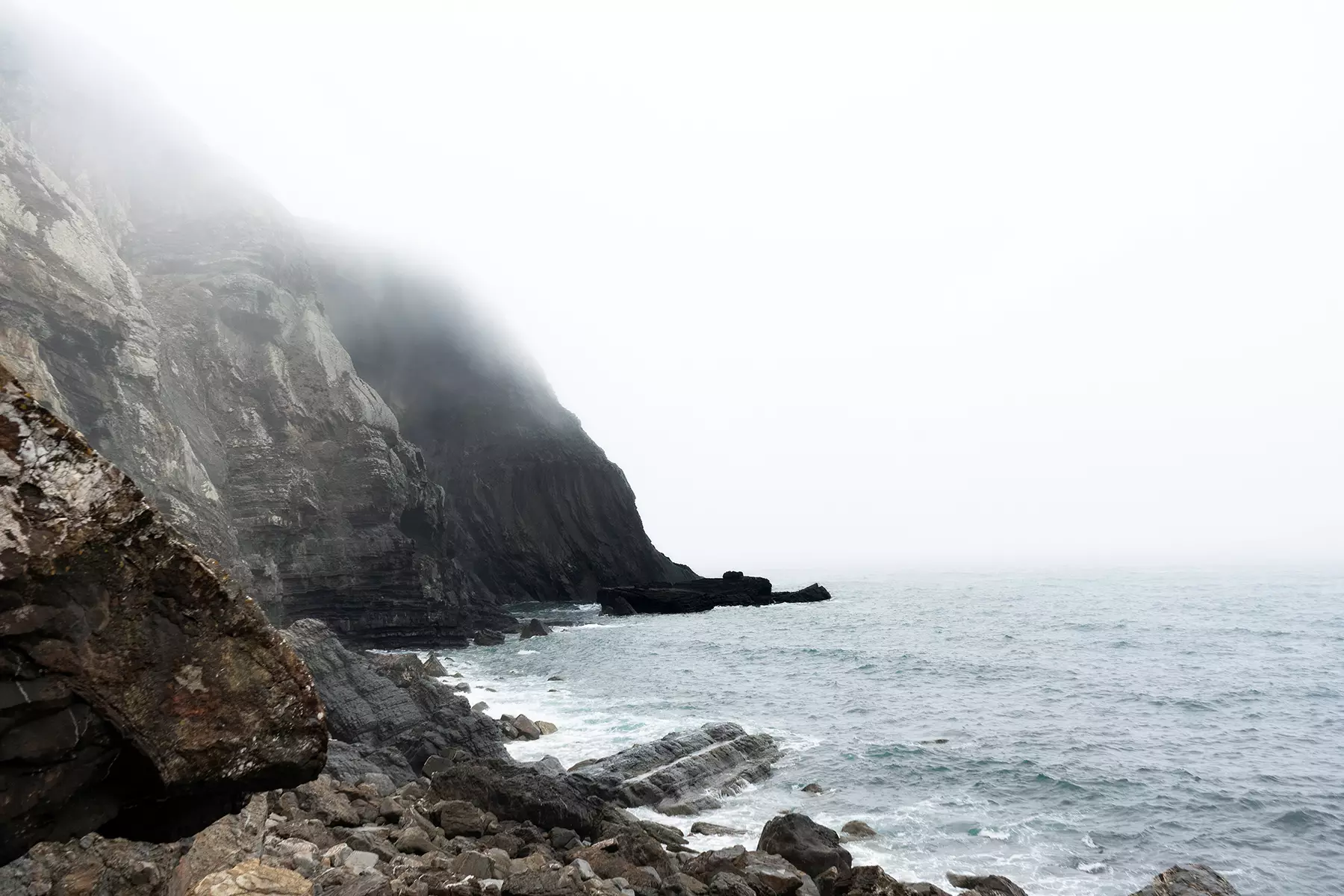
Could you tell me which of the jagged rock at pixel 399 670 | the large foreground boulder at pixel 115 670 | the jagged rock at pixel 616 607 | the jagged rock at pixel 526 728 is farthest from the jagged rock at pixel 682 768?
the jagged rock at pixel 616 607

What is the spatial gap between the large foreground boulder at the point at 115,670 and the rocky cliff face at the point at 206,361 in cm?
2171

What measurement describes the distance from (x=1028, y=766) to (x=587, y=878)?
1349 cm

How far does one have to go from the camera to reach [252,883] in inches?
178

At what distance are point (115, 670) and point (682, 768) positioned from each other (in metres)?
14.8

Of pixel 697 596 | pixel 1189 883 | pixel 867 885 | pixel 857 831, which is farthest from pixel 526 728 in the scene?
pixel 697 596

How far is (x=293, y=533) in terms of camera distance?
3231 centimetres

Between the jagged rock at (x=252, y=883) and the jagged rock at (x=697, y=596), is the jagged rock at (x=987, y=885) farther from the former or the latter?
the jagged rock at (x=697, y=596)

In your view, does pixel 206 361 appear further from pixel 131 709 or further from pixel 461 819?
pixel 131 709

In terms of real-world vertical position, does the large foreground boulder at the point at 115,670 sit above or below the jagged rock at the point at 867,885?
above

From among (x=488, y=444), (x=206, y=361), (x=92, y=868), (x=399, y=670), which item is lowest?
(x=399, y=670)

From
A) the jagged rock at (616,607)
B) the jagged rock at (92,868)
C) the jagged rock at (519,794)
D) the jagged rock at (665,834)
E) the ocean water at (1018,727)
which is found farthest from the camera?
the jagged rock at (616,607)

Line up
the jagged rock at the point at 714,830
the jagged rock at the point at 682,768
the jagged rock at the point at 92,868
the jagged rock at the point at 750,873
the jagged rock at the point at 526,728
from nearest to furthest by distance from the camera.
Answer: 1. the jagged rock at the point at 92,868
2. the jagged rock at the point at 750,873
3. the jagged rock at the point at 714,830
4. the jagged rock at the point at 682,768
5. the jagged rock at the point at 526,728

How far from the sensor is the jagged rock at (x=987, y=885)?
1073 centimetres

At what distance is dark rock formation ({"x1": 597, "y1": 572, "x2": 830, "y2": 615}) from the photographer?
6669cm
